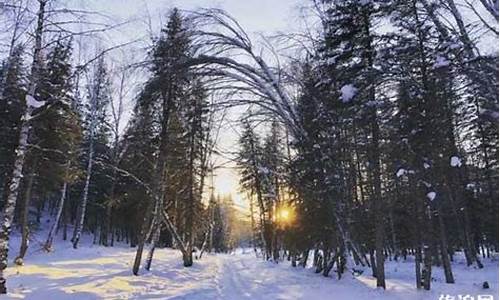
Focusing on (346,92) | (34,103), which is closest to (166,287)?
(34,103)

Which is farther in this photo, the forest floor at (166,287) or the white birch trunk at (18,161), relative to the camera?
the forest floor at (166,287)

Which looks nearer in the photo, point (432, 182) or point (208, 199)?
point (432, 182)

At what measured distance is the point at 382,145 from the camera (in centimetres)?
2139

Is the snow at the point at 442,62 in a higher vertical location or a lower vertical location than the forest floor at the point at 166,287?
higher

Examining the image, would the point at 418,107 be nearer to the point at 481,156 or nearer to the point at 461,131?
the point at 461,131

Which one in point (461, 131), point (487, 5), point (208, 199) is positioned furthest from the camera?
point (208, 199)

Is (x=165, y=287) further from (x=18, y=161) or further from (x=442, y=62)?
(x=442, y=62)

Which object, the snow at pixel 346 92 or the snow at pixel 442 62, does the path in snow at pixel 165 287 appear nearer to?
the snow at pixel 346 92

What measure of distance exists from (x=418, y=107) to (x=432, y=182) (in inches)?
142

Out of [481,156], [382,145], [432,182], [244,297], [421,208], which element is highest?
[481,156]

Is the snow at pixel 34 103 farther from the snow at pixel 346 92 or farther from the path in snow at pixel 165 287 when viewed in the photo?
the snow at pixel 346 92

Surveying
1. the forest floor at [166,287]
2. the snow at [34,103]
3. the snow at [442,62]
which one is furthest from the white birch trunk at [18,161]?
the snow at [442,62]

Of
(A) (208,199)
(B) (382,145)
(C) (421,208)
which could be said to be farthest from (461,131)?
(A) (208,199)

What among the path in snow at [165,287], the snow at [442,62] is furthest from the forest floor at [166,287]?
the snow at [442,62]
